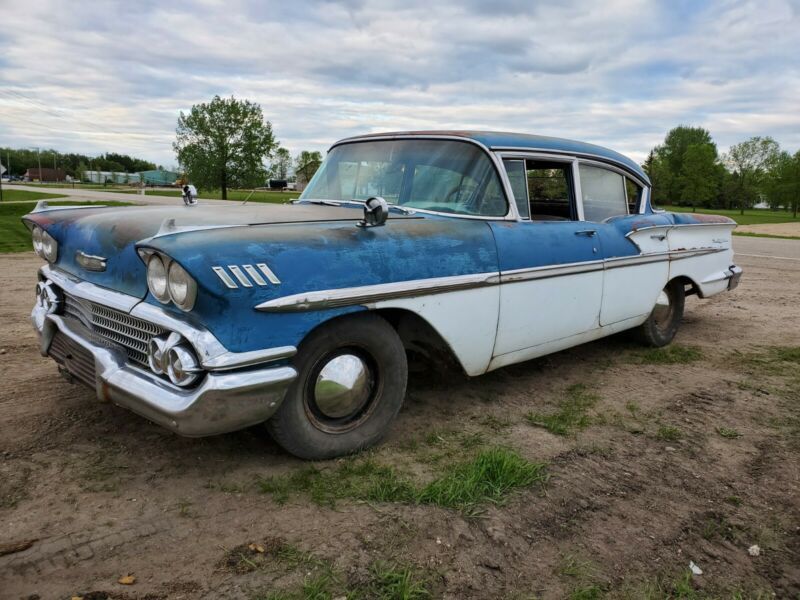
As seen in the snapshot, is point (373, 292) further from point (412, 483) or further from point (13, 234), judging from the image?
point (13, 234)

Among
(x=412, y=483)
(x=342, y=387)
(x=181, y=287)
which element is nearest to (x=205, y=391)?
(x=181, y=287)

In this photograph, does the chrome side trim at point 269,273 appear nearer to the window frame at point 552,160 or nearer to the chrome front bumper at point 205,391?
the chrome front bumper at point 205,391

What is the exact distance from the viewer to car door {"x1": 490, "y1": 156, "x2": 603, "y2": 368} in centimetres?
335

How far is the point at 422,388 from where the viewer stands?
12.5 ft

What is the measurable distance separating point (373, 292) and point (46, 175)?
135233mm

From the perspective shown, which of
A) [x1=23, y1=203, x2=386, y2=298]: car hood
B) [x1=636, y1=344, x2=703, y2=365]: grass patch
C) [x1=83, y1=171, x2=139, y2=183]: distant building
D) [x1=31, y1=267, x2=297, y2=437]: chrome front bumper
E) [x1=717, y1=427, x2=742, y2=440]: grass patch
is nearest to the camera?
[x1=31, y1=267, x2=297, y2=437]: chrome front bumper

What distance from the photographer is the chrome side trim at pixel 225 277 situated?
2.28 metres

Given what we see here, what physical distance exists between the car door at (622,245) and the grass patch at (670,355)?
1.23 feet

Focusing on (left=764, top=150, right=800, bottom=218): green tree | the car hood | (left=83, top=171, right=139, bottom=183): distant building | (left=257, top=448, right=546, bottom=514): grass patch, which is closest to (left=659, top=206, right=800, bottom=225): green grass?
(left=764, top=150, right=800, bottom=218): green tree

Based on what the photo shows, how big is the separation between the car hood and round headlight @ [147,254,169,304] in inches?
5.4

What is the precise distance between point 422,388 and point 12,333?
3.27m

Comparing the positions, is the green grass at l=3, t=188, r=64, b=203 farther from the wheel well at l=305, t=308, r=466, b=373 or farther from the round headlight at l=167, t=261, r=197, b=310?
the round headlight at l=167, t=261, r=197, b=310

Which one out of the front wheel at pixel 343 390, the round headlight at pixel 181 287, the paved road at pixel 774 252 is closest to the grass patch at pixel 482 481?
the front wheel at pixel 343 390

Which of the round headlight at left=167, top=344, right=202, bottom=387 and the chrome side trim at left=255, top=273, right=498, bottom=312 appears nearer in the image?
the round headlight at left=167, top=344, right=202, bottom=387
